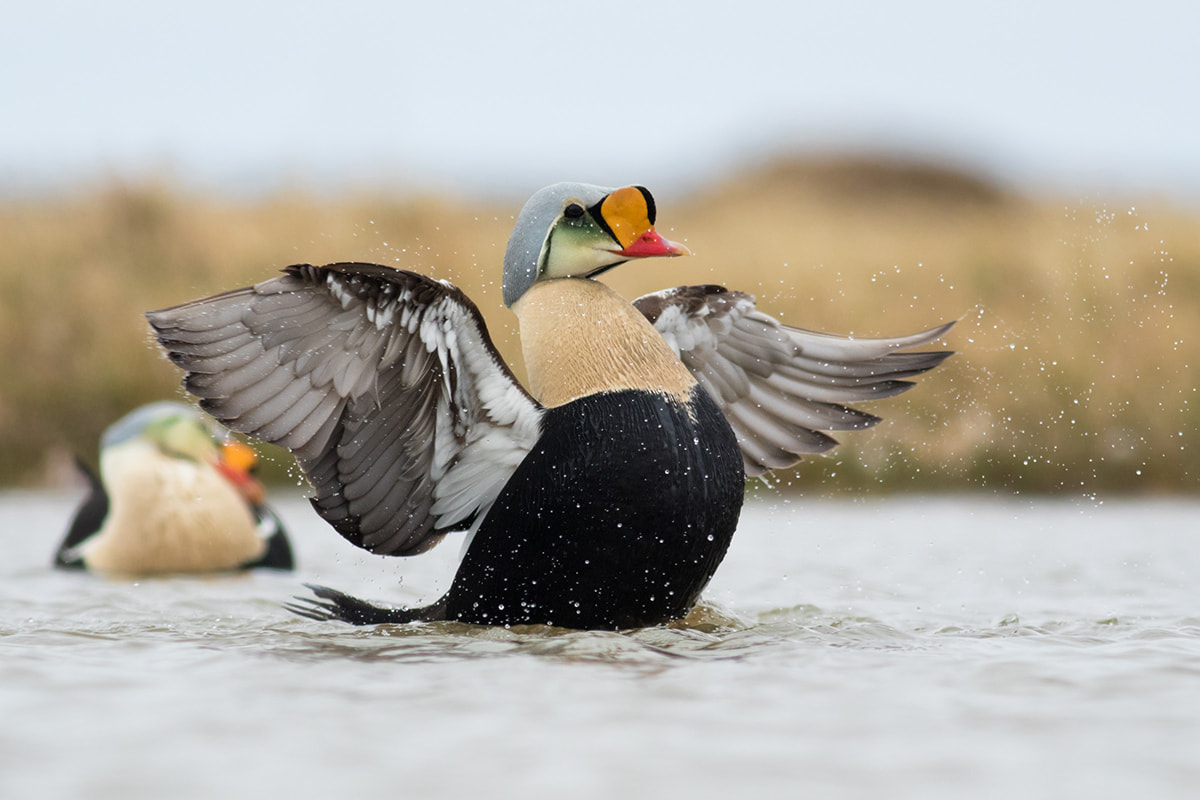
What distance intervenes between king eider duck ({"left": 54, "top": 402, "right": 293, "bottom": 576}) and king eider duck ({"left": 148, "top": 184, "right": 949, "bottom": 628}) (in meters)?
2.52

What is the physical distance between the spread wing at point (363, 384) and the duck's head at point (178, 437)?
3019 mm

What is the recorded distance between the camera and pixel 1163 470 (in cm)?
888

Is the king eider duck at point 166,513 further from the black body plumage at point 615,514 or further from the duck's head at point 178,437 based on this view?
the black body plumage at point 615,514

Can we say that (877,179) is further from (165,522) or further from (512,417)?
(512,417)

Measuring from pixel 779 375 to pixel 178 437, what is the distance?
318 centimetres

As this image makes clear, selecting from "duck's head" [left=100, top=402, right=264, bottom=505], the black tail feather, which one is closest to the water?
the black tail feather

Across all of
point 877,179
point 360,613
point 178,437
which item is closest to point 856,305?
point 178,437

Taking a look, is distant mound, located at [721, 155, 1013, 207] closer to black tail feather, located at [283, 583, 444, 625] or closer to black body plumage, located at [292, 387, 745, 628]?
black tail feather, located at [283, 583, 444, 625]

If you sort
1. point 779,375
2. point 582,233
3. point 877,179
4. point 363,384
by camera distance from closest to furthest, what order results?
point 363,384 → point 582,233 → point 779,375 → point 877,179

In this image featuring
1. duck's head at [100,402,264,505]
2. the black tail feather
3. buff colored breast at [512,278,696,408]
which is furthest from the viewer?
duck's head at [100,402,264,505]

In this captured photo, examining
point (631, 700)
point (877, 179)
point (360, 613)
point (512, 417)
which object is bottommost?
point (360, 613)

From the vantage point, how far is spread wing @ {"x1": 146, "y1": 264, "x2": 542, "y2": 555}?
12.2 ft

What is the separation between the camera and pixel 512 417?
12.6 ft

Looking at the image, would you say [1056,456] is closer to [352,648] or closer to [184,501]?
[184,501]
